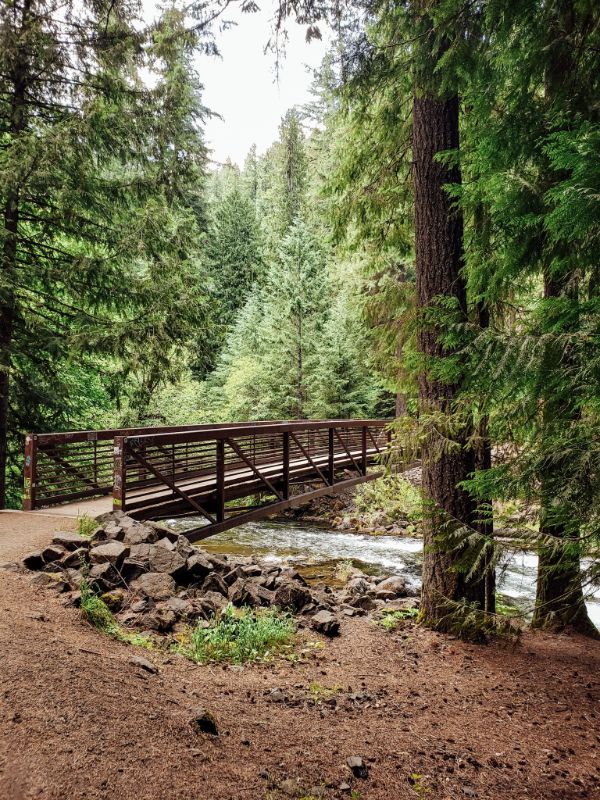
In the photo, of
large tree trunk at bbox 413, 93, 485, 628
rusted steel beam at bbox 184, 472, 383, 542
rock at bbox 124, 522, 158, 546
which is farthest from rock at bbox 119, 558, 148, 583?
large tree trunk at bbox 413, 93, 485, 628

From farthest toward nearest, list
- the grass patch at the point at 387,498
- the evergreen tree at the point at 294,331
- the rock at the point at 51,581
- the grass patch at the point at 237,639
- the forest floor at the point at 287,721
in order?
the evergreen tree at the point at 294,331 < the grass patch at the point at 387,498 < the rock at the point at 51,581 < the grass patch at the point at 237,639 < the forest floor at the point at 287,721

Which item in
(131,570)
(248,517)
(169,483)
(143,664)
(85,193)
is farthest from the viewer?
(85,193)

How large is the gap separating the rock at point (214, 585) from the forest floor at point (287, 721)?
4.66ft

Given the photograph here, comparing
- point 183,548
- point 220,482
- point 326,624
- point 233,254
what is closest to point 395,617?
point 326,624

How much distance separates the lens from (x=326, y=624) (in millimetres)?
5367

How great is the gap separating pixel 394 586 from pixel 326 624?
2247 millimetres

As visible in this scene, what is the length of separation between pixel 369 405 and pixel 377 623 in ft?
50.2

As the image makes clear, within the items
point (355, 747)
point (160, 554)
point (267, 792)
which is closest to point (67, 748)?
point (267, 792)

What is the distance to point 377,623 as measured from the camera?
225 inches

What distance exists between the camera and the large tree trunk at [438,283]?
5215 millimetres

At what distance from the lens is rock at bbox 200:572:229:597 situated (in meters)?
5.74

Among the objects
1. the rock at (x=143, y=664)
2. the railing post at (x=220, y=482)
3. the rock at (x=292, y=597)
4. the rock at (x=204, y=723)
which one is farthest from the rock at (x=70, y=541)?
the rock at (x=204, y=723)

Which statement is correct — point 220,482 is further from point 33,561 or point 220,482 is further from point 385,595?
point 33,561

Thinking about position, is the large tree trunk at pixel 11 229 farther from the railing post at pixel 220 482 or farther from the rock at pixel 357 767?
the rock at pixel 357 767
